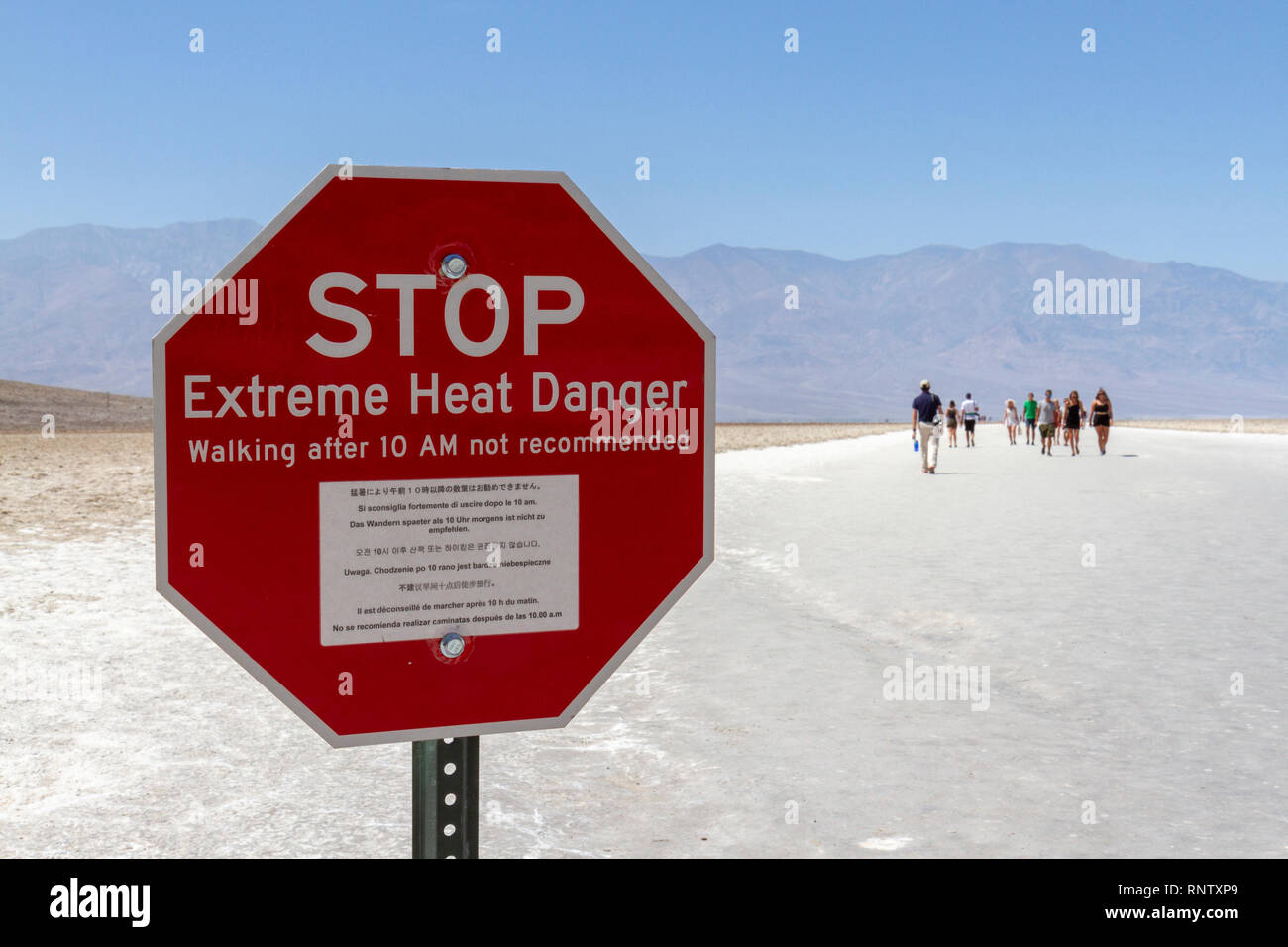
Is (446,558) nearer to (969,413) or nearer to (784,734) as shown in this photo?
(784,734)

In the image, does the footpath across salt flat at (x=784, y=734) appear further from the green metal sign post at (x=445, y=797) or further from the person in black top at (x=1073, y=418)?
the person in black top at (x=1073, y=418)

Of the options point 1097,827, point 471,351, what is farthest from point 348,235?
point 1097,827

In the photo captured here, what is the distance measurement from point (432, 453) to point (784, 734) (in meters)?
3.50

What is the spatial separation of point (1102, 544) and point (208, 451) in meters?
10.9

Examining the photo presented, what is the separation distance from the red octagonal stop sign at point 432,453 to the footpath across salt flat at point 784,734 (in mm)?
172

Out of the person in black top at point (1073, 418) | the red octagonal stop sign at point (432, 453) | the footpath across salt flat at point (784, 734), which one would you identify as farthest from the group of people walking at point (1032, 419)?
the red octagonal stop sign at point (432, 453)

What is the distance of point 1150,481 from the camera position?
65.5 ft

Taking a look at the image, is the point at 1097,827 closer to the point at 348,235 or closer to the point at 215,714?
the point at 348,235

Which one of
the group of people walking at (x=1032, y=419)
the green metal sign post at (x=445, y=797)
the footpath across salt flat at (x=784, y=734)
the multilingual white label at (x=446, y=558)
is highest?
the group of people walking at (x=1032, y=419)

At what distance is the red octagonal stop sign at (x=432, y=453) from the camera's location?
1.73 meters

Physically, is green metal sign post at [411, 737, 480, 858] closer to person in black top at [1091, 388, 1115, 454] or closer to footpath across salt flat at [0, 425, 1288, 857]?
footpath across salt flat at [0, 425, 1288, 857]

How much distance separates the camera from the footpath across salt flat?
12.4 feet

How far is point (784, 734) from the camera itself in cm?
497

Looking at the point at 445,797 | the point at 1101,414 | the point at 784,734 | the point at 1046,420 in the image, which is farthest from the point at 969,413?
the point at 445,797
